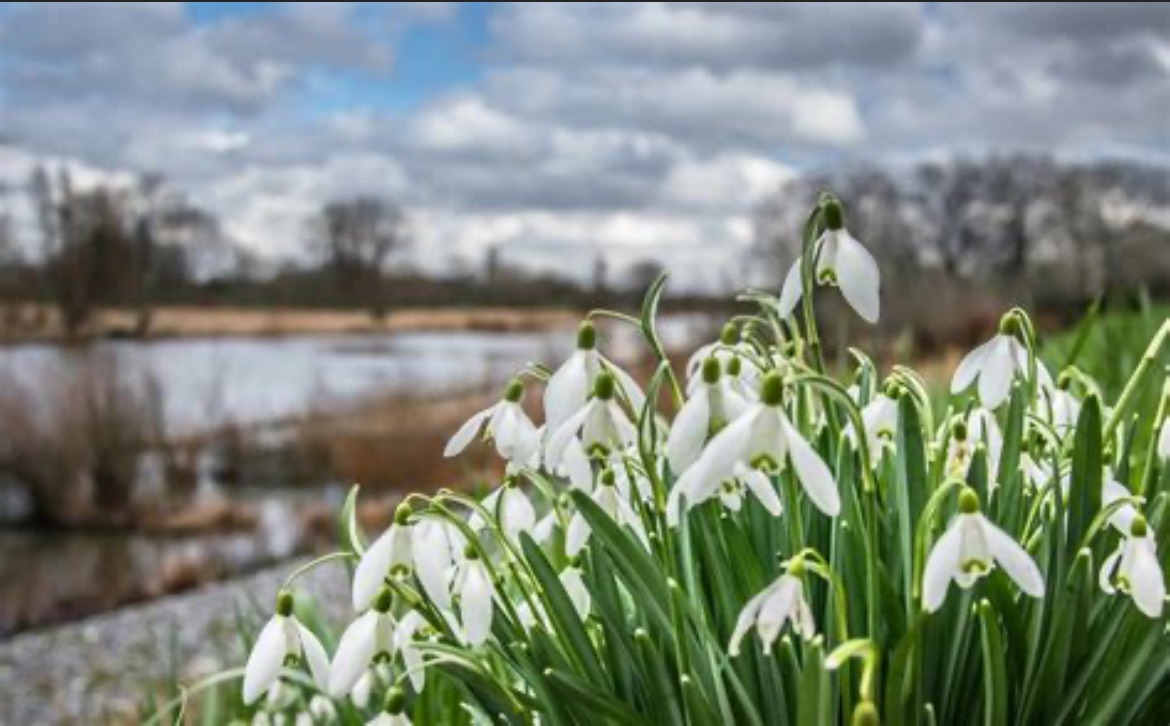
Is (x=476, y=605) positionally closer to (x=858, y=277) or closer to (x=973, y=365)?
(x=858, y=277)

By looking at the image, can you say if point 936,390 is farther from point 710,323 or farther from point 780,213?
point 780,213

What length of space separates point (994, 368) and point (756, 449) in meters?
0.50

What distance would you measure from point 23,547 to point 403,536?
12377 mm

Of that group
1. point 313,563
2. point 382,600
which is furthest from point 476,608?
point 313,563

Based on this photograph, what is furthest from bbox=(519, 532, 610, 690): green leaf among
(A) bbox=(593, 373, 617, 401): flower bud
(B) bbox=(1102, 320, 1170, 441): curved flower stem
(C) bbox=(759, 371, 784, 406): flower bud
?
(B) bbox=(1102, 320, 1170, 441): curved flower stem

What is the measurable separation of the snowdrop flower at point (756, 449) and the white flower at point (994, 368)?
41 centimetres

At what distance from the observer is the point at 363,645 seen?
61.6 inches

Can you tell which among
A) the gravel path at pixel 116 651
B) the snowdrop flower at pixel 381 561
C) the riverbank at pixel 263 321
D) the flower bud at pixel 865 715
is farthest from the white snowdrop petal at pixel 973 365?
the riverbank at pixel 263 321

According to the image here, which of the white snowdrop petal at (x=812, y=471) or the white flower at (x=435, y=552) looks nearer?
the white snowdrop petal at (x=812, y=471)

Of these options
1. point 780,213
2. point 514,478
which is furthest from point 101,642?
point 780,213

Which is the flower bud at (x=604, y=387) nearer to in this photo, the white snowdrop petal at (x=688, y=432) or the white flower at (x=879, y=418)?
the white snowdrop petal at (x=688, y=432)

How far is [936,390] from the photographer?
577 cm

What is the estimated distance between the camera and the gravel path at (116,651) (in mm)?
7133

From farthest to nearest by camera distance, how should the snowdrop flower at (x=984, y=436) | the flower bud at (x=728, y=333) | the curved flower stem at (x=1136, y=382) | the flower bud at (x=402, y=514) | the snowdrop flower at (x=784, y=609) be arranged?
the snowdrop flower at (x=984, y=436)
the curved flower stem at (x=1136, y=382)
the flower bud at (x=728, y=333)
the flower bud at (x=402, y=514)
the snowdrop flower at (x=784, y=609)
